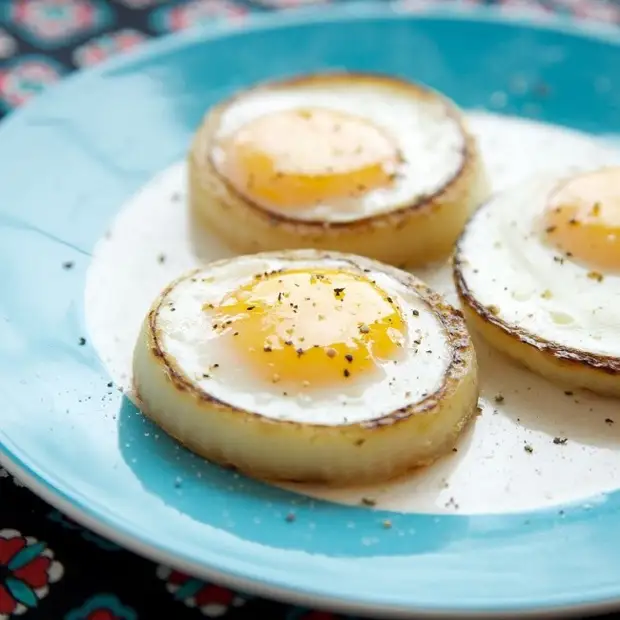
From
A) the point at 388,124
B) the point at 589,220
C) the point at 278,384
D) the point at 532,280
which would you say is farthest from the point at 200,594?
the point at 388,124

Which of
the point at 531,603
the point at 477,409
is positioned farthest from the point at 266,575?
the point at 477,409

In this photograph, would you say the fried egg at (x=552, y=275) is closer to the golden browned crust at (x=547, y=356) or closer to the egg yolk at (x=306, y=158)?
the golden browned crust at (x=547, y=356)

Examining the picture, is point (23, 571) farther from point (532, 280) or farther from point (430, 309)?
point (532, 280)

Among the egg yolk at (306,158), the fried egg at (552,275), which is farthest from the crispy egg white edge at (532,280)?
the egg yolk at (306,158)

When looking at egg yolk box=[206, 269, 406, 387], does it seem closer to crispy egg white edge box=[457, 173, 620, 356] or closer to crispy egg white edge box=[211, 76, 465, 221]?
crispy egg white edge box=[457, 173, 620, 356]

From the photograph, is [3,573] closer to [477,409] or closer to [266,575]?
[266,575]
